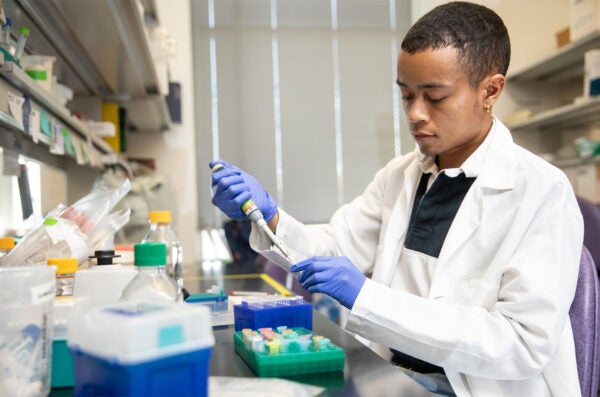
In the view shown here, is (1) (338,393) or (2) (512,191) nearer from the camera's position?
(1) (338,393)

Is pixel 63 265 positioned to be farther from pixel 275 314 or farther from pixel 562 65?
pixel 562 65

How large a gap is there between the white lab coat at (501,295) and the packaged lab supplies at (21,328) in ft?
1.85

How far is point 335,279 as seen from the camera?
100cm

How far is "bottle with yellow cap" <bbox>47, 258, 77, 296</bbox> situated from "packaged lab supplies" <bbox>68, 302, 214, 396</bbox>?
28 cm

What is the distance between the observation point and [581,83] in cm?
409

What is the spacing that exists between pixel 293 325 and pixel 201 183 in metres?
2.94

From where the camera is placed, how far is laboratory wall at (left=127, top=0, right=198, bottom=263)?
3.69 metres

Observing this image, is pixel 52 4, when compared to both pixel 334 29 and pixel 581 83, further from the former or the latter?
pixel 581 83

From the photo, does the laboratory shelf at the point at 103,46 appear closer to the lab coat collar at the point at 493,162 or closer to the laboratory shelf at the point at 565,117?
the lab coat collar at the point at 493,162

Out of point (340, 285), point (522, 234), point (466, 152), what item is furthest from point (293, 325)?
point (466, 152)

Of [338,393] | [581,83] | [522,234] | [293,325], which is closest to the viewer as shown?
[338,393]

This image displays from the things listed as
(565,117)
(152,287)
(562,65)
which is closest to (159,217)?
(152,287)

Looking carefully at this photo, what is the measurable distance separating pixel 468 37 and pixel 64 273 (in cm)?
97

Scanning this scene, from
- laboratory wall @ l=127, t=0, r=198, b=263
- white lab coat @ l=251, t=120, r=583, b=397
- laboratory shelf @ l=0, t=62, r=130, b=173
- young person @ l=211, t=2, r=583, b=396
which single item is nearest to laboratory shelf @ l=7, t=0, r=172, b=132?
laboratory shelf @ l=0, t=62, r=130, b=173
